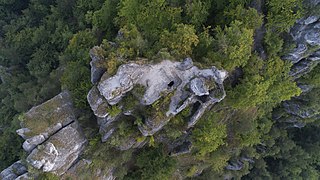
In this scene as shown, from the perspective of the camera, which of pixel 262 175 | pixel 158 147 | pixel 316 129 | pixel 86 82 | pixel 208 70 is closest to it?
pixel 208 70

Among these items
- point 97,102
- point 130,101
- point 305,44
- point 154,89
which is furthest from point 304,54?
point 97,102

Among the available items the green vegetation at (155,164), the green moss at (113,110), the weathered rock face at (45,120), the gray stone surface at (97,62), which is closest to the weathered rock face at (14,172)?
the weathered rock face at (45,120)

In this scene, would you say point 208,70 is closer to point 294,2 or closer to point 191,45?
point 191,45

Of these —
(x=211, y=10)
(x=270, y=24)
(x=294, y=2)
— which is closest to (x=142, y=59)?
(x=211, y=10)

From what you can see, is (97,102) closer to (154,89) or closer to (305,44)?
(154,89)

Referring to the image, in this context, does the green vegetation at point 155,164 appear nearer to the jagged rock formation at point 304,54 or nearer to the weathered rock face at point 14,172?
the weathered rock face at point 14,172

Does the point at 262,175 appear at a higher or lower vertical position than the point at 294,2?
lower

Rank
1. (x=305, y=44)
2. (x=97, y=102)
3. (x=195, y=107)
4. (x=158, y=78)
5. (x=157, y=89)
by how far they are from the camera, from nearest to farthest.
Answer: (x=157, y=89), (x=158, y=78), (x=97, y=102), (x=195, y=107), (x=305, y=44)
